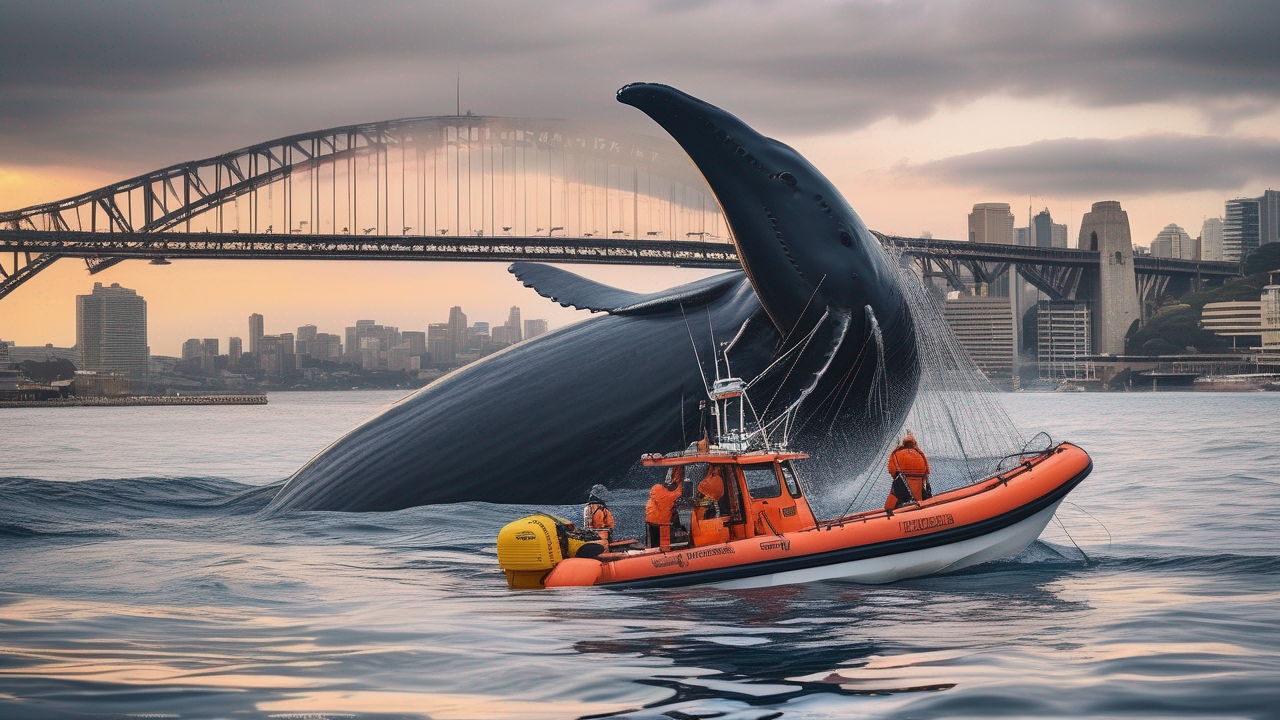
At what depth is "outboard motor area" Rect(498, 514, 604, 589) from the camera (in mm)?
12633

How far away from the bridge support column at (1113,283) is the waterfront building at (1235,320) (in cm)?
1242

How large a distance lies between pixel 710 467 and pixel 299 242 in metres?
75.7

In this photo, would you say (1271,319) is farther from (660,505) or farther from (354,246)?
(660,505)

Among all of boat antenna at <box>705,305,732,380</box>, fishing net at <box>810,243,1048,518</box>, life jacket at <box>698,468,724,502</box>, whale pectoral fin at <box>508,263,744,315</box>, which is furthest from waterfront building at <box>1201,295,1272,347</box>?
life jacket at <box>698,468,724,502</box>

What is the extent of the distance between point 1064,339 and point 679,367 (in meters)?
138

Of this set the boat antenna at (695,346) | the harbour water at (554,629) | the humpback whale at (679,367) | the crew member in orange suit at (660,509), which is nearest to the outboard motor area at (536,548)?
the harbour water at (554,629)

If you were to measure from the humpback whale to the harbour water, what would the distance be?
60 cm

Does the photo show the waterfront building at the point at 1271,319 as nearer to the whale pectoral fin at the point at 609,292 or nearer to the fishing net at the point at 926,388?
the fishing net at the point at 926,388

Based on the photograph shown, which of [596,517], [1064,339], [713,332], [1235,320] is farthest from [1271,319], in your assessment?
[596,517]

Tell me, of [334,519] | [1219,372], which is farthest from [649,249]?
[1219,372]

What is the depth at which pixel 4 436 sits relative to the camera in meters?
63.7

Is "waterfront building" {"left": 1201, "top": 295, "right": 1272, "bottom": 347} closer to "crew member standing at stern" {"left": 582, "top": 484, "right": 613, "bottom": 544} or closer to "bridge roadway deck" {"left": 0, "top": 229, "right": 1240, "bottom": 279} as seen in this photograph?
"bridge roadway deck" {"left": 0, "top": 229, "right": 1240, "bottom": 279}

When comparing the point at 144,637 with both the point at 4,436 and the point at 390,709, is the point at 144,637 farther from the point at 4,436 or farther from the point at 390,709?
the point at 4,436

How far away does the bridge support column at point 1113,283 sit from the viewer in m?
136
